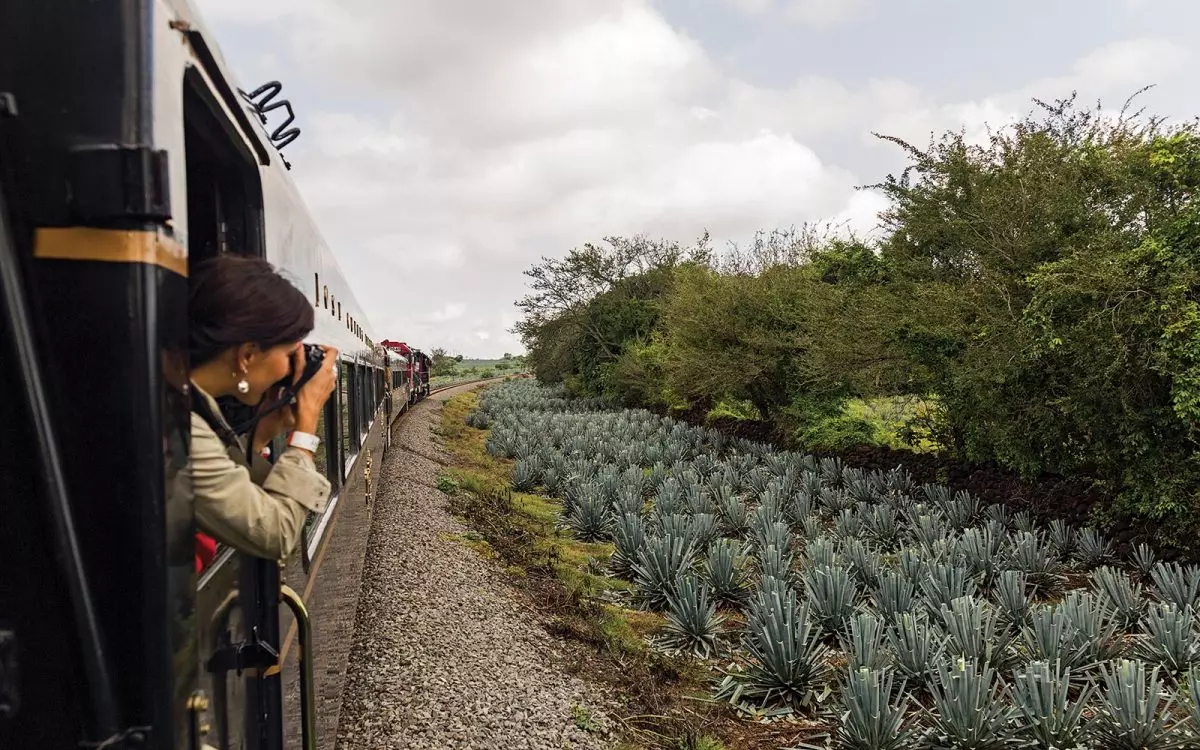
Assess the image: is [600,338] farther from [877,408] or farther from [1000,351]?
[1000,351]

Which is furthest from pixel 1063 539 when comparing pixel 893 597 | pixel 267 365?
pixel 267 365

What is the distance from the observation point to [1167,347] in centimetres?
628

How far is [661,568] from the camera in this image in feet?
20.8

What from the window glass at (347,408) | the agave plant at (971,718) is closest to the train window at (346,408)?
the window glass at (347,408)

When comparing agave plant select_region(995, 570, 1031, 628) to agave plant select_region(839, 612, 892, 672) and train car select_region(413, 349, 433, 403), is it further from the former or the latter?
train car select_region(413, 349, 433, 403)

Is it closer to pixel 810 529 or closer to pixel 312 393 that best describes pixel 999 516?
pixel 810 529

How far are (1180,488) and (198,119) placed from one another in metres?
8.12

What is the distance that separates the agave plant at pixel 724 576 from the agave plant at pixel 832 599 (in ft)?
3.07

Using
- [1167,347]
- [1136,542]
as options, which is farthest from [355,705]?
[1136,542]

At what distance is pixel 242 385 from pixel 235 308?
0.51 ft

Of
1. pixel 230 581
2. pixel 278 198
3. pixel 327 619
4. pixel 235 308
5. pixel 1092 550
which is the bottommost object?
pixel 1092 550

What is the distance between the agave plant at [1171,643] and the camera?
4.51m

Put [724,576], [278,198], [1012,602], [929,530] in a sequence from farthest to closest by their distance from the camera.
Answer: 1. [929,530]
2. [724,576]
3. [1012,602]
4. [278,198]

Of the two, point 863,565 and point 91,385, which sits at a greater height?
point 91,385
